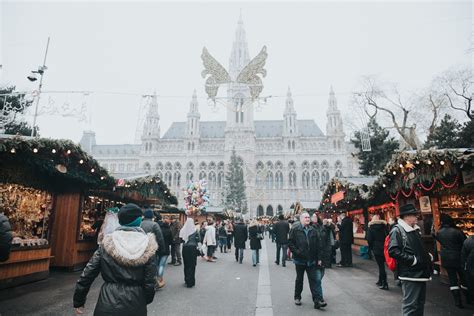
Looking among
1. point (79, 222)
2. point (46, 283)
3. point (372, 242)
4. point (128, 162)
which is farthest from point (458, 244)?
point (128, 162)

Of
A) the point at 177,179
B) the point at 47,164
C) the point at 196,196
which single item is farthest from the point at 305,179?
the point at 47,164

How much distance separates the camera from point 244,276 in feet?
22.7

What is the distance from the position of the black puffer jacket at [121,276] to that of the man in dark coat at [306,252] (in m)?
2.78

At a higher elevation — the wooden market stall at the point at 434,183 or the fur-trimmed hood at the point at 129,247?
the wooden market stall at the point at 434,183

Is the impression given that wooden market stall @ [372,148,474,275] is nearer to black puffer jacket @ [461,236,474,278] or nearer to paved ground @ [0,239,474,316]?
black puffer jacket @ [461,236,474,278]

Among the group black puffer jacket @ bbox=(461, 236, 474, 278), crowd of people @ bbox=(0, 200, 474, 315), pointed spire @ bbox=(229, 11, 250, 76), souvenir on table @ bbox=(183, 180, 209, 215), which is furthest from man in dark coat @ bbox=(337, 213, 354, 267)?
pointed spire @ bbox=(229, 11, 250, 76)

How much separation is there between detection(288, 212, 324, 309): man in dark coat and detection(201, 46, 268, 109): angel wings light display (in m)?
5.47

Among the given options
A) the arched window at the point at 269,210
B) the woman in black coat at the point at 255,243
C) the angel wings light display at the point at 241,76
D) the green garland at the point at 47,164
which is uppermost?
the angel wings light display at the point at 241,76

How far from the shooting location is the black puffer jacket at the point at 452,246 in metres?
4.51

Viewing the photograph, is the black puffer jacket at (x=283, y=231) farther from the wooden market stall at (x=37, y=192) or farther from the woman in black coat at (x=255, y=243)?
the wooden market stall at (x=37, y=192)

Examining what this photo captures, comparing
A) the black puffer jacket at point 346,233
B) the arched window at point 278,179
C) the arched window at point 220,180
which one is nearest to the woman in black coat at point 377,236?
the black puffer jacket at point 346,233

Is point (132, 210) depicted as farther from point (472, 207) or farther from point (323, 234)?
point (472, 207)

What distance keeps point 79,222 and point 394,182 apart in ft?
26.6

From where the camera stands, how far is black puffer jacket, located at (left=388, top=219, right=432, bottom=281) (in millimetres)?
2963
